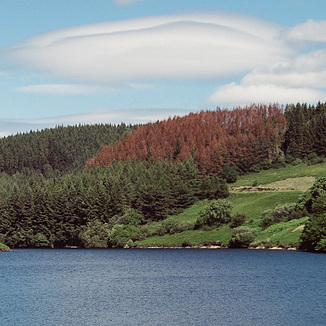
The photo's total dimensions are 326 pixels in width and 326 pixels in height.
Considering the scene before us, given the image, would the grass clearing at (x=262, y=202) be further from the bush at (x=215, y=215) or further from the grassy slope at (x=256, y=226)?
the bush at (x=215, y=215)

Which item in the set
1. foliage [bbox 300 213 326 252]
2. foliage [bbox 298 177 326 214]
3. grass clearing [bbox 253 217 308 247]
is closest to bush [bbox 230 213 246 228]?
grass clearing [bbox 253 217 308 247]

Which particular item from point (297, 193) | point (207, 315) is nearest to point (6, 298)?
point (207, 315)

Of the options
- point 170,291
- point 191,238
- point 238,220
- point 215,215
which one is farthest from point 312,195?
point 170,291

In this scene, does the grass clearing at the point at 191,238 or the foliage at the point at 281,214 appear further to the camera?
the grass clearing at the point at 191,238

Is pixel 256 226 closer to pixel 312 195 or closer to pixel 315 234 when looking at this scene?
pixel 312 195

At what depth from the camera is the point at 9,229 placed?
645ft

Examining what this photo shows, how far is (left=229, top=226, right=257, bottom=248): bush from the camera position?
143m

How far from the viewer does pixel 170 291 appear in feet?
255

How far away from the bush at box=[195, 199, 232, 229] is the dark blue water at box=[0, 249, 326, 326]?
124 feet

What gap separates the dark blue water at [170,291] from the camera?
59.7 m

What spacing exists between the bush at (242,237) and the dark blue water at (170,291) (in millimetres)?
17614

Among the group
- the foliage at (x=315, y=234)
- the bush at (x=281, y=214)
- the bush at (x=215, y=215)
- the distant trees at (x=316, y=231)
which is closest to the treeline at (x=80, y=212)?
the bush at (x=215, y=215)

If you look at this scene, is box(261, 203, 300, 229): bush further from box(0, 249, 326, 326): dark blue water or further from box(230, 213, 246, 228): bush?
box(0, 249, 326, 326): dark blue water

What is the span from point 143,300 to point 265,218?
85.5 m
